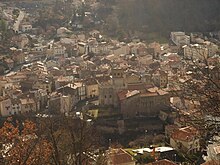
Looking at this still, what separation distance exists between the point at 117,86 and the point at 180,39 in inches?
641

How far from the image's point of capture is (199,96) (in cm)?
451

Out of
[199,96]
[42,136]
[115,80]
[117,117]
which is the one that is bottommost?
[117,117]

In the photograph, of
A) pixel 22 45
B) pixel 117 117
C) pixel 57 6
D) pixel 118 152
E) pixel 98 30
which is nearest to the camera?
pixel 118 152

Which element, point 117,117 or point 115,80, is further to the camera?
point 115,80

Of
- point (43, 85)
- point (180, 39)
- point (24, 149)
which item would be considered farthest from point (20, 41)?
point (24, 149)

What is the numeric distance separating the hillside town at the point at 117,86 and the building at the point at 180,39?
8 centimetres

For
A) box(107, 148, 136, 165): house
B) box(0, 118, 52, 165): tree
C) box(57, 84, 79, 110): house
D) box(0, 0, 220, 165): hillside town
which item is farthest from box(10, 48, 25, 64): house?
box(0, 118, 52, 165): tree

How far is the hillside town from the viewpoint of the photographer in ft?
17.5

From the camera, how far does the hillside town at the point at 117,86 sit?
5336mm

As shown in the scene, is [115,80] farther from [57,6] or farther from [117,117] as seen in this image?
[57,6]

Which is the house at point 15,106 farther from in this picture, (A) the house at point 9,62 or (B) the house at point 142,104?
(A) the house at point 9,62

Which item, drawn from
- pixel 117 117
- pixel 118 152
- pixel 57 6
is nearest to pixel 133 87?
pixel 117 117

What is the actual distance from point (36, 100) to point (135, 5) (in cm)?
2239

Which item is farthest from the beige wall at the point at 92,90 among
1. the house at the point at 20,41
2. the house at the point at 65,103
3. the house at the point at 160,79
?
the house at the point at 20,41
